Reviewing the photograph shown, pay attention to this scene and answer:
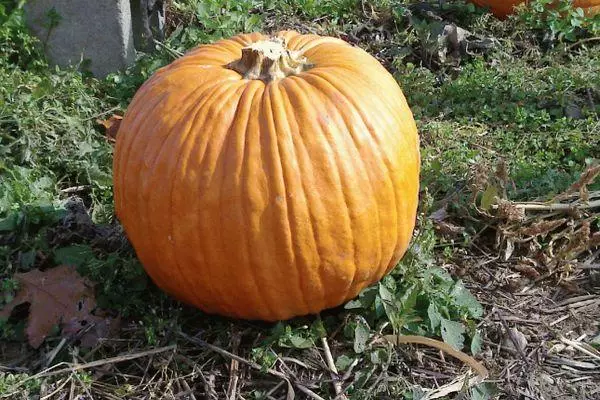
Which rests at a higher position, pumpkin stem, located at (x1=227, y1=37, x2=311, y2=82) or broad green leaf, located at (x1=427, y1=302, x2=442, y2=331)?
pumpkin stem, located at (x1=227, y1=37, x2=311, y2=82)

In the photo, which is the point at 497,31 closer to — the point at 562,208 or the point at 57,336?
the point at 562,208

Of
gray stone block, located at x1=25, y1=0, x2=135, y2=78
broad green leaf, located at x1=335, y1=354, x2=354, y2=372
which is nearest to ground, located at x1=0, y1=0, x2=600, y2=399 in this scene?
broad green leaf, located at x1=335, y1=354, x2=354, y2=372

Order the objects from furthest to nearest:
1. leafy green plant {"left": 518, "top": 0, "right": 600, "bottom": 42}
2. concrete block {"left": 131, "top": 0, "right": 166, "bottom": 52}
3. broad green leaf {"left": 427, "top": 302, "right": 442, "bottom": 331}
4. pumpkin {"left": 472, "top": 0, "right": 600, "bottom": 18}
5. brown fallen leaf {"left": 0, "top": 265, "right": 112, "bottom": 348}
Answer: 1. pumpkin {"left": 472, "top": 0, "right": 600, "bottom": 18}
2. leafy green plant {"left": 518, "top": 0, "right": 600, "bottom": 42}
3. concrete block {"left": 131, "top": 0, "right": 166, "bottom": 52}
4. brown fallen leaf {"left": 0, "top": 265, "right": 112, "bottom": 348}
5. broad green leaf {"left": 427, "top": 302, "right": 442, "bottom": 331}

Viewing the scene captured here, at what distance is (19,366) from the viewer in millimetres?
3100

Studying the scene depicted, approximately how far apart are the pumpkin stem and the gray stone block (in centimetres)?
190

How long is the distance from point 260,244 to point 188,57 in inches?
35.3

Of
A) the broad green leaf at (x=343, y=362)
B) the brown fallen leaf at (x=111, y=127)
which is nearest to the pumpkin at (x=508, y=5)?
the brown fallen leaf at (x=111, y=127)

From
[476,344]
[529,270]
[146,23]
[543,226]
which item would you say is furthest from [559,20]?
[476,344]

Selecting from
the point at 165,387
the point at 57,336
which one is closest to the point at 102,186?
the point at 57,336

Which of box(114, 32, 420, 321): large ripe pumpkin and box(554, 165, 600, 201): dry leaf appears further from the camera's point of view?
box(554, 165, 600, 201): dry leaf

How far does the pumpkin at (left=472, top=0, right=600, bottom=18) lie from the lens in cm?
552

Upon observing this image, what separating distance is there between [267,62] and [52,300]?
130 centimetres

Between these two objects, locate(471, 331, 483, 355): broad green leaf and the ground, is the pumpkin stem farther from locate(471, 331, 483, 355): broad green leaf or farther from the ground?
locate(471, 331, 483, 355): broad green leaf

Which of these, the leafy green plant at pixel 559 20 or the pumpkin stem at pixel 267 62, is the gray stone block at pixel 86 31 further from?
the leafy green plant at pixel 559 20
